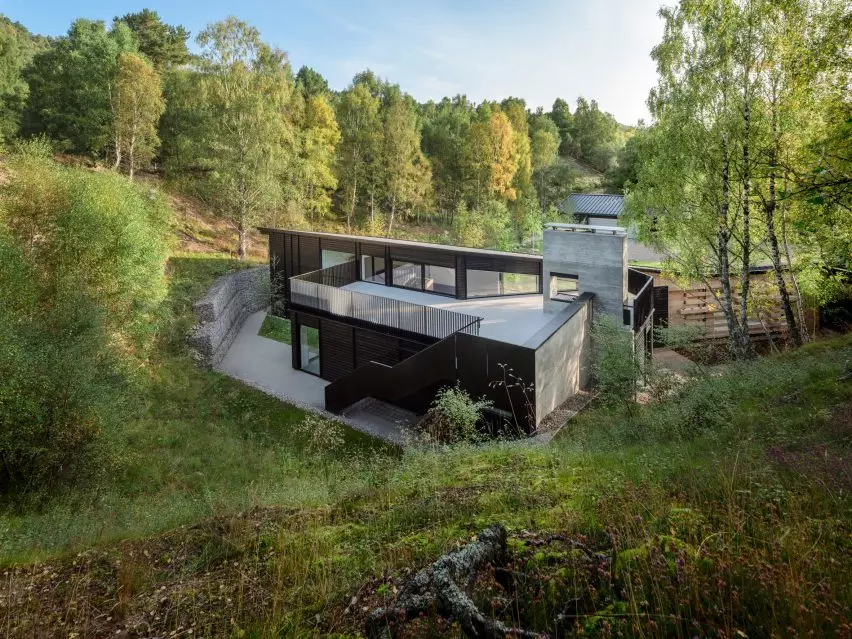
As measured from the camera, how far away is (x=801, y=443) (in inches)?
231

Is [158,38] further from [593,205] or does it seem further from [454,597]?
[454,597]

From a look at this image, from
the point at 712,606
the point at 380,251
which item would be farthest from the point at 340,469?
the point at 380,251

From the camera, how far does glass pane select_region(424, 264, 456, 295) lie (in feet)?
60.8

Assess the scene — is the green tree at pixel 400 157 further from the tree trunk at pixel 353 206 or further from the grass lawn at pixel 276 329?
the grass lawn at pixel 276 329

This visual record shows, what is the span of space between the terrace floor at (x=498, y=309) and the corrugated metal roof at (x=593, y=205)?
19544 millimetres

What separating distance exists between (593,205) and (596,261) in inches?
932

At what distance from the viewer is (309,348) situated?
19.8m

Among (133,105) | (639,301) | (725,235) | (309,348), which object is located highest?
(133,105)

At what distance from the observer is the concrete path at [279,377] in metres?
15.5

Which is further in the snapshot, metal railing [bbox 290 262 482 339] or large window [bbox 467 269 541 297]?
large window [bbox 467 269 541 297]

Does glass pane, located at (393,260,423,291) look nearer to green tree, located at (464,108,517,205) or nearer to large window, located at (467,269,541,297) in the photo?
large window, located at (467,269,541,297)

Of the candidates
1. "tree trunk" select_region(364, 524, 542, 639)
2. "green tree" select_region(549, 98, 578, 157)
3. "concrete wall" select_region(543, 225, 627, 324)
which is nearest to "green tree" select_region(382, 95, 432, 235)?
"concrete wall" select_region(543, 225, 627, 324)

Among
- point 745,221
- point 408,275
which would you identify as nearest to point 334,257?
point 408,275

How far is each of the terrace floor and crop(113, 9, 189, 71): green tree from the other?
34.4 m
